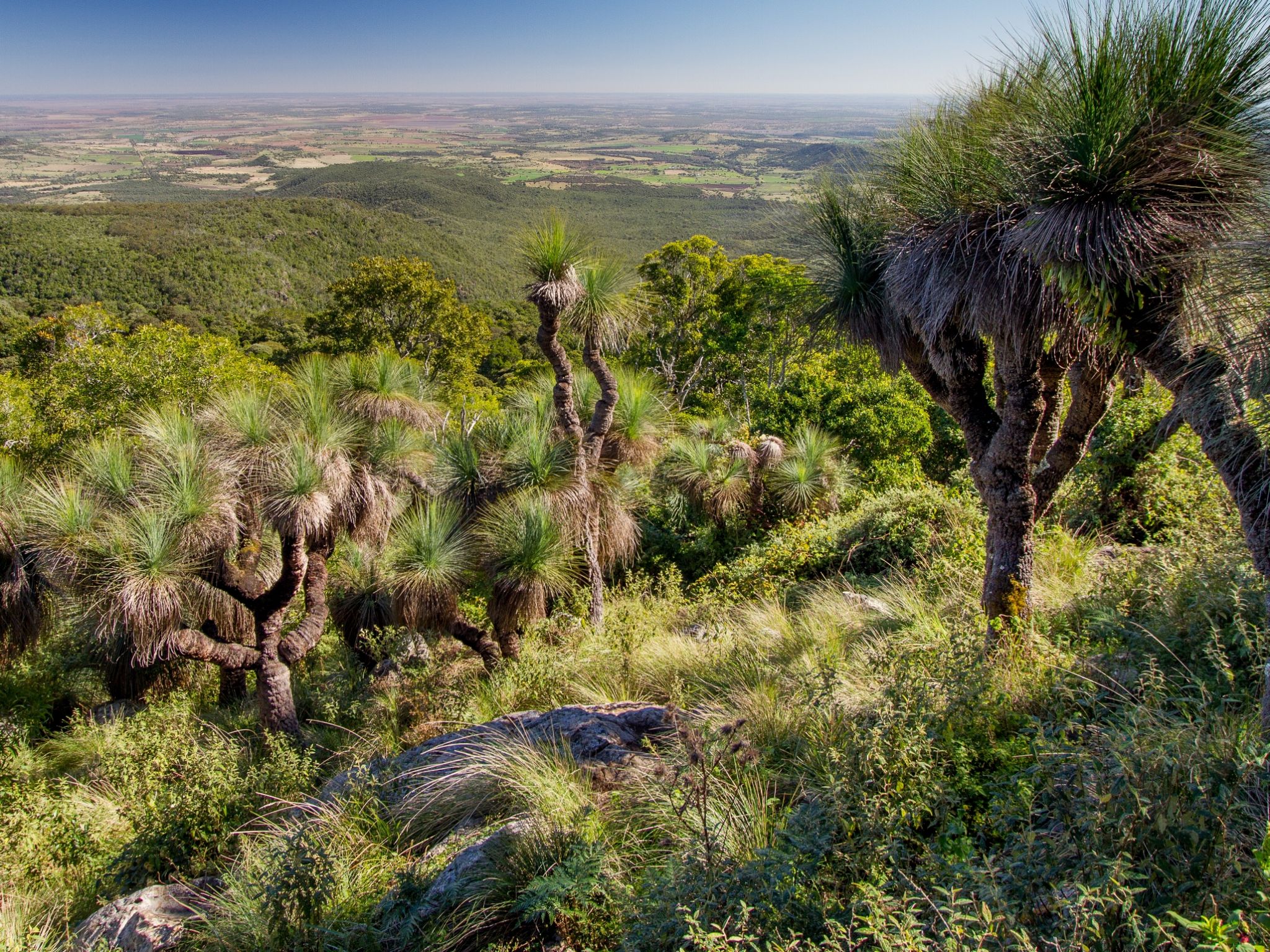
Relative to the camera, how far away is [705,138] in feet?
335

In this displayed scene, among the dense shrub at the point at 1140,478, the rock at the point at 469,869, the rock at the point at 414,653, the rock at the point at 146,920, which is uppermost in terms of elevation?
the dense shrub at the point at 1140,478

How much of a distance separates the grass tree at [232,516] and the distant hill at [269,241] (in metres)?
34.6

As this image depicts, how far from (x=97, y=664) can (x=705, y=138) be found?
362 ft

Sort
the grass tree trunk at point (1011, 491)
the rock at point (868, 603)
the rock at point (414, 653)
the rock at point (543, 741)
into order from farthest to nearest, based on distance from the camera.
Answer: the rock at point (414, 653), the rock at point (868, 603), the grass tree trunk at point (1011, 491), the rock at point (543, 741)

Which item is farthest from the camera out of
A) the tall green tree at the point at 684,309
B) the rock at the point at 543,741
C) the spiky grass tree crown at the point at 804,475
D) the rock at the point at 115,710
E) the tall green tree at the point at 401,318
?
the tall green tree at the point at 401,318

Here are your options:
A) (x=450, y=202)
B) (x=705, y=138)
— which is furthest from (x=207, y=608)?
(x=705, y=138)

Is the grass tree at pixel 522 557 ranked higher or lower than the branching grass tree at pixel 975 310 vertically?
lower

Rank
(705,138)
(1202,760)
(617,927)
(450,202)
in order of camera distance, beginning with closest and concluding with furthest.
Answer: (1202,760)
(617,927)
(450,202)
(705,138)

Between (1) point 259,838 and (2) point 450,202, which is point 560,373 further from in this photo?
(2) point 450,202

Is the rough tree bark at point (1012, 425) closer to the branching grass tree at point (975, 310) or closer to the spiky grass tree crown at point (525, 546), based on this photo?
the branching grass tree at point (975, 310)

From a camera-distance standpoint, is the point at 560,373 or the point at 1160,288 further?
the point at 560,373

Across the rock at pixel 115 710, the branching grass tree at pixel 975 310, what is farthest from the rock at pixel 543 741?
the rock at pixel 115 710

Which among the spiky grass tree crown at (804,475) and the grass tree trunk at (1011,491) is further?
the spiky grass tree crown at (804,475)

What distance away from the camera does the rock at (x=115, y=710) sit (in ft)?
25.8
